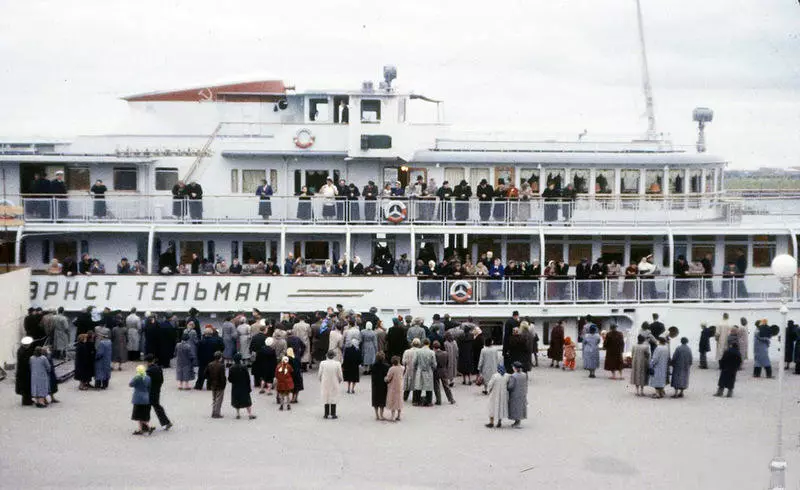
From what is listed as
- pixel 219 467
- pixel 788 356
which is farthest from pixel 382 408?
pixel 788 356

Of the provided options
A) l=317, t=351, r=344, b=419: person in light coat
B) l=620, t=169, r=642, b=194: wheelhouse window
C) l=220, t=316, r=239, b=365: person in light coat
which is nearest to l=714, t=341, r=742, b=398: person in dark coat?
l=317, t=351, r=344, b=419: person in light coat

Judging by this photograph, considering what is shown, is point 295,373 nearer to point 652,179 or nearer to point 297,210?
point 297,210

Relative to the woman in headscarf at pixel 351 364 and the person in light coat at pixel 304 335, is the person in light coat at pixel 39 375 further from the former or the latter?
the woman in headscarf at pixel 351 364

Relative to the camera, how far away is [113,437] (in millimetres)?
17266

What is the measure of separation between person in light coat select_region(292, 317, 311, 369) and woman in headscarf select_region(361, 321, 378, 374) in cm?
132

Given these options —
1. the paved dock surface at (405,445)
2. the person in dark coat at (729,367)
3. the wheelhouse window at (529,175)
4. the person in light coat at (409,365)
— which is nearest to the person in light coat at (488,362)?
the paved dock surface at (405,445)

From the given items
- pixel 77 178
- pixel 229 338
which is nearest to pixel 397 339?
pixel 229 338

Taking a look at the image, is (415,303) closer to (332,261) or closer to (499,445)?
(332,261)

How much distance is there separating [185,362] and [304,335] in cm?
298

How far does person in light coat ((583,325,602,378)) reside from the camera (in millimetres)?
23641

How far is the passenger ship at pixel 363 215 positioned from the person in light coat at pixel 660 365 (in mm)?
6804

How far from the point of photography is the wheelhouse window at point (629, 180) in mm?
31719

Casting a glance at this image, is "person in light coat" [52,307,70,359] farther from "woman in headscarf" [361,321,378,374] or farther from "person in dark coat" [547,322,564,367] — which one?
"person in dark coat" [547,322,564,367]

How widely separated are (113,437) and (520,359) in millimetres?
9281
